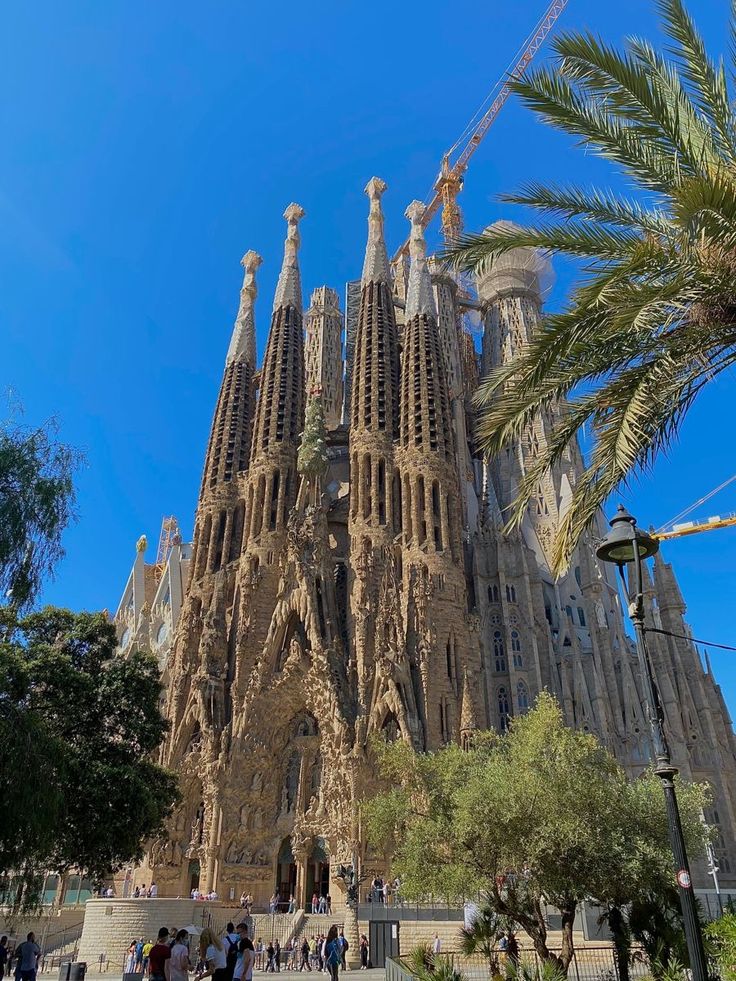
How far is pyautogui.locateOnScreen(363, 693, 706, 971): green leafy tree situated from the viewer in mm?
13141

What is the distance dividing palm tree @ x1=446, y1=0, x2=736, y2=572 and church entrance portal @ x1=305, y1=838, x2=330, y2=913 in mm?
29067

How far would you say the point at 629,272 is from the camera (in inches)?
321

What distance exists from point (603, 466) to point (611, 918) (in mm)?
7924

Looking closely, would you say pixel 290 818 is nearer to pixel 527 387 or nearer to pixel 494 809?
pixel 494 809

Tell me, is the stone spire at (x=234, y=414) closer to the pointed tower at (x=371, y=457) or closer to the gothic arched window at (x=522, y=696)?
the pointed tower at (x=371, y=457)

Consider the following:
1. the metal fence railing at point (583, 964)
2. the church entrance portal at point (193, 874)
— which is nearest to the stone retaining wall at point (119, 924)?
the metal fence railing at point (583, 964)

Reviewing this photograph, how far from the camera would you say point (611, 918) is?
39.9 ft

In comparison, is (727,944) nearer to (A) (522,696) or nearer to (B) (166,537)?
(A) (522,696)

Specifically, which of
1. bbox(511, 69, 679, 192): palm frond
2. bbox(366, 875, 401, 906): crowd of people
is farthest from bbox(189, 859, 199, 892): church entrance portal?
bbox(511, 69, 679, 192): palm frond

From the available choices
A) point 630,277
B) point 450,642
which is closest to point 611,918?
point 630,277

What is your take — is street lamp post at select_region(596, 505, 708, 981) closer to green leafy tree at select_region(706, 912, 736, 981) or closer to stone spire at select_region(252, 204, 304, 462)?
green leafy tree at select_region(706, 912, 736, 981)

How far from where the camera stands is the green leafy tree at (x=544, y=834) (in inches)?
517

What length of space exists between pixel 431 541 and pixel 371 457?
20.5ft

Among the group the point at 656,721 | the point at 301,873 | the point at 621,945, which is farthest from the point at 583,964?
the point at 301,873
